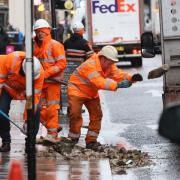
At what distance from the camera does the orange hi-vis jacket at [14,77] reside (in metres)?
9.70

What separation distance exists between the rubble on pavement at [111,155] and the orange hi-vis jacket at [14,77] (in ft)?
3.20

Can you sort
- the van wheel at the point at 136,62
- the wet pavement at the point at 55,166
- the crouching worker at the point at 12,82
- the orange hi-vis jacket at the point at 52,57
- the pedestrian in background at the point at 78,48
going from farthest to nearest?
1. the van wheel at the point at 136,62
2. the pedestrian in background at the point at 78,48
3. the orange hi-vis jacket at the point at 52,57
4. the crouching worker at the point at 12,82
5. the wet pavement at the point at 55,166

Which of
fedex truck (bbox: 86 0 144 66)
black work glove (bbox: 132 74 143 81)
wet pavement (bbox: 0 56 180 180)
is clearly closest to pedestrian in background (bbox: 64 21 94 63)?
wet pavement (bbox: 0 56 180 180)

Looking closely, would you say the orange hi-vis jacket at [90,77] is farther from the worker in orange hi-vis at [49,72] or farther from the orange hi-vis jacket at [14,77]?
the orange hi-vis jacket at [14,77]

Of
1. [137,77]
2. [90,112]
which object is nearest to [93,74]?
[137,77]

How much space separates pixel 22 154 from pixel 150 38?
105 inches

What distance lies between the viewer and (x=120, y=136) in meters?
12.6

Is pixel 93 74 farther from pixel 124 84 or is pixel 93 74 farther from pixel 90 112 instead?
pixel 90 112

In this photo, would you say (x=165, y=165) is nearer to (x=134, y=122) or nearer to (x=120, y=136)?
(x=120, y=136)

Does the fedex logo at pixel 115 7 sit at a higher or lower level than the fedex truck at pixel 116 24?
higher

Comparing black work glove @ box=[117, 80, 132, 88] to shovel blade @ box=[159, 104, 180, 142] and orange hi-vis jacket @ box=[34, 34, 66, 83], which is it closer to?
orange hi-vis jacket @ box=[34, 34, 66, 83]

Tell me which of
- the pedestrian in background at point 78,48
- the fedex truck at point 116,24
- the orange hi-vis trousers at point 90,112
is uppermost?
the fedex truck at point 116,24

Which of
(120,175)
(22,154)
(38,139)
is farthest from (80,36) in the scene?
(120,175)

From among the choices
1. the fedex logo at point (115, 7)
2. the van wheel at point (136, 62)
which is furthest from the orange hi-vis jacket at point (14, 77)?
the van wheel at point (136, 62)
